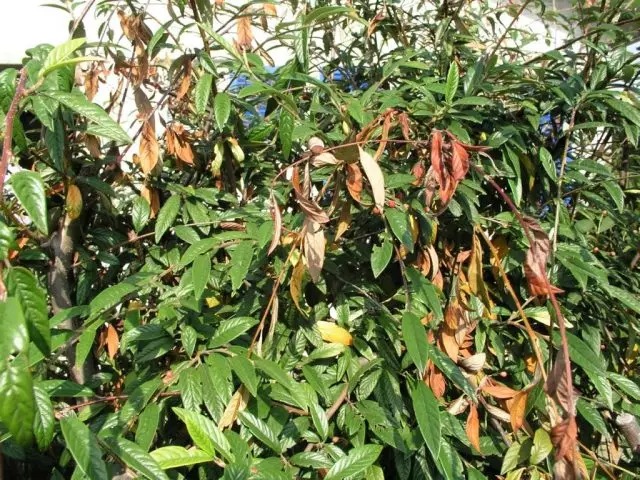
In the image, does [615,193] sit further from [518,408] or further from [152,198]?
[152,198]

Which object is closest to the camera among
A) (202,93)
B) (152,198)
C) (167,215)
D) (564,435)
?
(564,435)

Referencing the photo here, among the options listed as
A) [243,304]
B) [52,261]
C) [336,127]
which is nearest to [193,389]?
[243,304]

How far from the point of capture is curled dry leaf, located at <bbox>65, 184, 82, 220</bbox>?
1.32 metres

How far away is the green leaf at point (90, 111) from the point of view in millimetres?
925

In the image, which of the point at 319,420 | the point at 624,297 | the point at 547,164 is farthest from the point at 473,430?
the point at 547,164

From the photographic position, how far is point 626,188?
1.67 m

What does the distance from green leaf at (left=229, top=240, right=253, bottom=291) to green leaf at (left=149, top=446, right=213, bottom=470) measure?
0.90ft

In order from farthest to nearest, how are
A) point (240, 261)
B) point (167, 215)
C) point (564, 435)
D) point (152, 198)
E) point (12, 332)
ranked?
point (152, 198)
point (167, 215)
point (240, 261)
point (564, 435)
point (12, 332)

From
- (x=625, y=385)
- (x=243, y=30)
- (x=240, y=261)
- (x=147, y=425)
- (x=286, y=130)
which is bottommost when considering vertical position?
(x=625, y=385)

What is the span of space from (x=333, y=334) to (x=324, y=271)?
0.16 metres

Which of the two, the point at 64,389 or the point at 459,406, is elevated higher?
the point at 64,389

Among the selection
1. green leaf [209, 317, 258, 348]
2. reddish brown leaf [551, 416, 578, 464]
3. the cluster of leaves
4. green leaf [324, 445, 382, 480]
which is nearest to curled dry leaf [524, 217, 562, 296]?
the cluster of leaves

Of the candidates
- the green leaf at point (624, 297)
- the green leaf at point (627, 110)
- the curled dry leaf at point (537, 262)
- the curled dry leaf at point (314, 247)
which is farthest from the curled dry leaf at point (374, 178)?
the green leaf at point (627, 110)

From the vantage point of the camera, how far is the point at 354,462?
3.31ft
